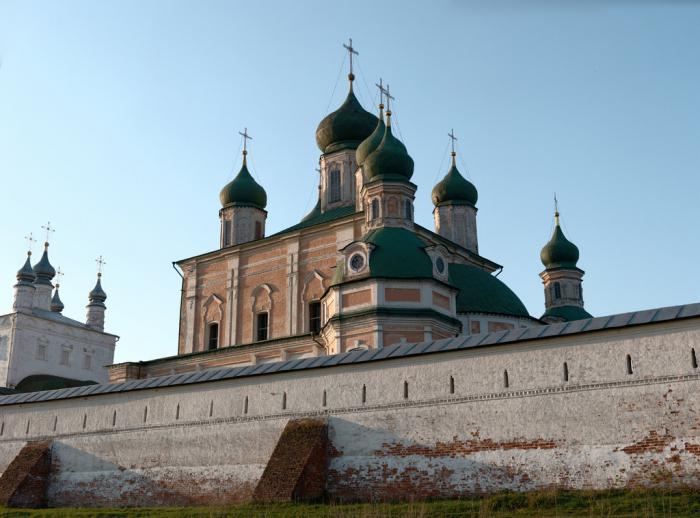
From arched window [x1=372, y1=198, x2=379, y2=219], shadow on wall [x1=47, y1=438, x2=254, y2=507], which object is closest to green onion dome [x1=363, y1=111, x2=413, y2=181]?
arched window [x1=372, y1=198, x2=379, y2=219]

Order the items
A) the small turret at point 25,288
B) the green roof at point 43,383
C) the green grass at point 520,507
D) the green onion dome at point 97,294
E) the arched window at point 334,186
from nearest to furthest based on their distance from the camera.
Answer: the green grass at point 520,507 → the arched window at point 334,186 → the green roof at point 43,383 → the small turret at point 25,288 → the green onion dome at point 97,294

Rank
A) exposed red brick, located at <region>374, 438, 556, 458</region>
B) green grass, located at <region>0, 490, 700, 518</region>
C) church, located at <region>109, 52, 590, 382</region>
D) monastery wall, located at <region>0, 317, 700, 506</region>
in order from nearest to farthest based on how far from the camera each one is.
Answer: green grass, located at <region>0, 490, 700, 518</region> → monastery wall, located at <region>0, 317, 700, 506</region> → exposed red brick, located at <region>374, 438, 556, 458</region> → church, located at <region>109, 52, 590, 382</region>

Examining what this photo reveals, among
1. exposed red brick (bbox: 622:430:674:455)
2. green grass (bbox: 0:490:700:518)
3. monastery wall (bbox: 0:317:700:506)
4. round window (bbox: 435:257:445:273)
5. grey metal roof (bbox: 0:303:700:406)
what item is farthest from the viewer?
round window (bbox: 435:257:445:273)

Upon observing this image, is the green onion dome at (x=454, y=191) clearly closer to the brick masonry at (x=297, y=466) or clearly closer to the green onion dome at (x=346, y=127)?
the green onion dome at (x=346, y=127)

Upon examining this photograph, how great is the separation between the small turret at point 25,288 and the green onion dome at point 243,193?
13.9 metres

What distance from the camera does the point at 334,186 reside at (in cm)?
2462

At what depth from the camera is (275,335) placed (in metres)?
22.4

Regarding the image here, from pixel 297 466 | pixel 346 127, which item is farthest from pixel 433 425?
pixel 346 127

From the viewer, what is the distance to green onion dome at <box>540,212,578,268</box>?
1040 inches

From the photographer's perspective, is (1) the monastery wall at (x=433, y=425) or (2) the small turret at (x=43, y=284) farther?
(2) the small turret at (x=43, y=284)

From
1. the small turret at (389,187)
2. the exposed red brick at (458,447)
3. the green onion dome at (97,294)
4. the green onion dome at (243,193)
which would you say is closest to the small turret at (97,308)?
the green onion dome at (97,294)

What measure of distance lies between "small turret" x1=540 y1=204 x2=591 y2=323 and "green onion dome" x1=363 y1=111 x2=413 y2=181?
7.93 metres

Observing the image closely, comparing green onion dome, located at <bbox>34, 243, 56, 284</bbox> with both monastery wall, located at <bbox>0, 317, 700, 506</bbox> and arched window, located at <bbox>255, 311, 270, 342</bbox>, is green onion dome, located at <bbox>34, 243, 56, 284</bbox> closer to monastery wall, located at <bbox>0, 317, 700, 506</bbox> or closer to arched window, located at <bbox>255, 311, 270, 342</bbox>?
arched window, located at <bbox>255, 311, 270, 342</bbox>

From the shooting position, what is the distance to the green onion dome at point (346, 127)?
24656 millimetres
